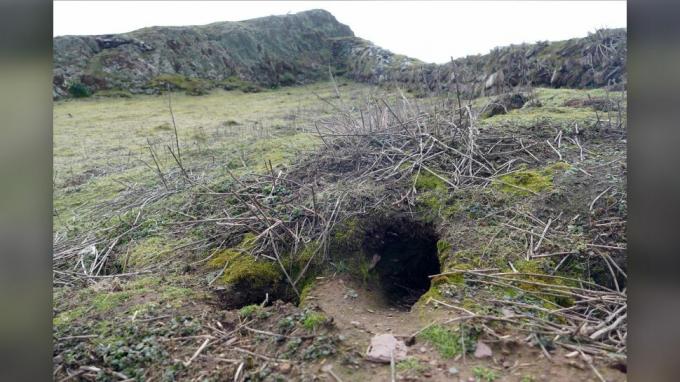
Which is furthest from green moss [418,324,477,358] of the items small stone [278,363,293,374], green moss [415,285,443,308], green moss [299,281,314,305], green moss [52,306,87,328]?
green moss [52,306,87,328]

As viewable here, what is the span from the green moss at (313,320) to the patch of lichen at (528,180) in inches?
53.2

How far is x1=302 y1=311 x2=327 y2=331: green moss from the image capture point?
1874 millimetres

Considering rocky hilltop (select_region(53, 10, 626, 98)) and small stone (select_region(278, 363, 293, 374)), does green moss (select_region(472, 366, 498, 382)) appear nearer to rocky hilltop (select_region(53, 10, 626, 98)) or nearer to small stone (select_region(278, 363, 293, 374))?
small stone (select_region(278, 363, 293, 374))

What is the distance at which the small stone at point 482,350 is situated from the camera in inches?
64.5

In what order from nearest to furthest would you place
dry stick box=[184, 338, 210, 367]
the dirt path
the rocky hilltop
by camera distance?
the dirt path → dry stick box=[184, 338, 210, 367] → the rocky hilltop

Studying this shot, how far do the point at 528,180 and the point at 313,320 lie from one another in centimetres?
157

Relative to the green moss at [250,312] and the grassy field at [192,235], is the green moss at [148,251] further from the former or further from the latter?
the green moss at [250,312]

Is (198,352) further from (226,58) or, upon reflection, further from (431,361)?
(226,58)

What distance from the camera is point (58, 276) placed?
2.57 metres

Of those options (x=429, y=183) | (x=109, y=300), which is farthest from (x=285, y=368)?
(x=429, y=183)

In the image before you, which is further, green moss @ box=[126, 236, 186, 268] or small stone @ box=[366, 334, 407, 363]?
green moss @ box=[126, 236, 186, 268]

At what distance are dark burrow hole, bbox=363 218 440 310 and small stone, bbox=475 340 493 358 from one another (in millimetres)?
849

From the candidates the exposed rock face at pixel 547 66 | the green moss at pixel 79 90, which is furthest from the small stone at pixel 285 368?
the green moss at pixel 79 90
